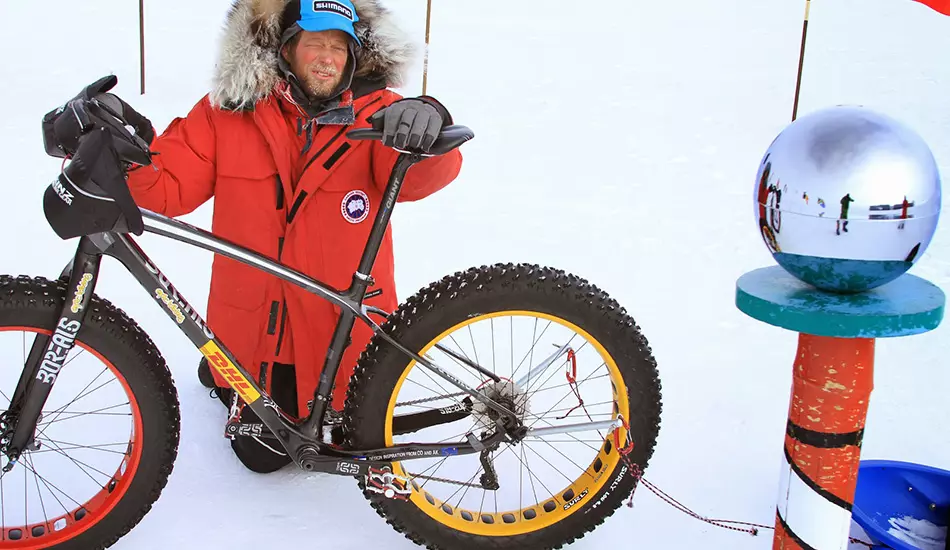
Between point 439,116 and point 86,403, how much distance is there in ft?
5.42

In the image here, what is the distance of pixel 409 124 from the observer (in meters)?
1.91

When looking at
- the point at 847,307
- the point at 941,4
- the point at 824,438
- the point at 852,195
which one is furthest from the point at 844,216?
the point at 941,4

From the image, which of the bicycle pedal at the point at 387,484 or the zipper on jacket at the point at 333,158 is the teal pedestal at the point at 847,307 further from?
the zipper on jacket at the point at 333,158

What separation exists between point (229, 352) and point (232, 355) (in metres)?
0.01

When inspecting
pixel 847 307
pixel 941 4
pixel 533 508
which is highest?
pixel 941 4

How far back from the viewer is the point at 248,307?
2445 mm

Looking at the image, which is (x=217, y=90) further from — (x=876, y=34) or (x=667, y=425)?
(x=876, y=34)

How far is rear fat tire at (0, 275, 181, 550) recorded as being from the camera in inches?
75.3

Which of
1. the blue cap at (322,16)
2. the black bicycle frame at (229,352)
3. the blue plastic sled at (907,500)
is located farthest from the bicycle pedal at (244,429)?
the blue plastic sled at (907,500)

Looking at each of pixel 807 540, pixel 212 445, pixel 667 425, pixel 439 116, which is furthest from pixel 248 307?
pixel 807 540

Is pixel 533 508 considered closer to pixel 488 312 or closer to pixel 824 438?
pixel 488 312

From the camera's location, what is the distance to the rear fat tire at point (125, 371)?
191 centimetres

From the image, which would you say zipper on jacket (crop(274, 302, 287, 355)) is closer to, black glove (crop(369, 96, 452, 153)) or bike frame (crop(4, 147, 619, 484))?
bike frame (crop(4, 147, 619, 484))

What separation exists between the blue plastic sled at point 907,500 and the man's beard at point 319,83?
1739 mm
